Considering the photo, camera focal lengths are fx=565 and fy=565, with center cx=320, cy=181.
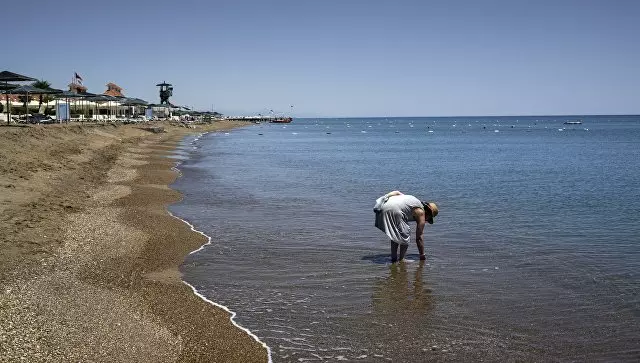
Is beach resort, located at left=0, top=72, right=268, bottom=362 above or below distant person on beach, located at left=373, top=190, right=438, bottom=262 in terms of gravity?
below

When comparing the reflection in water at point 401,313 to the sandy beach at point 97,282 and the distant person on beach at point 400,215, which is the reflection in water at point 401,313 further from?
the sandy beach at point 97,282

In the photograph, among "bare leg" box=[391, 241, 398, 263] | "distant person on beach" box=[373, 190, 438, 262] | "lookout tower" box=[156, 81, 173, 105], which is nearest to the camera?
"distant person on beach" box=[373, 190, 438, 262]

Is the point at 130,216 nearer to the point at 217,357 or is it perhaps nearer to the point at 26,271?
the point at 26,271

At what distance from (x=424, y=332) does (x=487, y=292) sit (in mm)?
2213

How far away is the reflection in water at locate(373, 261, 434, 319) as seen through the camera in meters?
8.24

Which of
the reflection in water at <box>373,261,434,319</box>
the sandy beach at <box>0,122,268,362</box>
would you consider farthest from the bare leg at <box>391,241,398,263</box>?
the sandy beach at <box>0,122,268,362</box>

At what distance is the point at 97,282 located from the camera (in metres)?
8.82

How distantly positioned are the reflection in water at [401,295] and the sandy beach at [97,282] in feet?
7.35

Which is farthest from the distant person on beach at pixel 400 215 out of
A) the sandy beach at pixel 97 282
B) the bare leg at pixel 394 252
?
the sandy beach at pixel 97 282

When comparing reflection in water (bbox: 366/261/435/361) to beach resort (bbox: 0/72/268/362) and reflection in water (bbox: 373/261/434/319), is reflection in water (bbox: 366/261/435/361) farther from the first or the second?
beach resort (bbox: 0/72/268/362)

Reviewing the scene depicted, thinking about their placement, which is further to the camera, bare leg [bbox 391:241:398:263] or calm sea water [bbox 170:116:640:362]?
bare leg [bbox 391:241:398:263]

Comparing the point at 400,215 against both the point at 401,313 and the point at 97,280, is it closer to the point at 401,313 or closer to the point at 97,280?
the point at 401,313

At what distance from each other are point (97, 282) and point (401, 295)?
4.76m

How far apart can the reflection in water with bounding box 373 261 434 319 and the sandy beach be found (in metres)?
2.24
